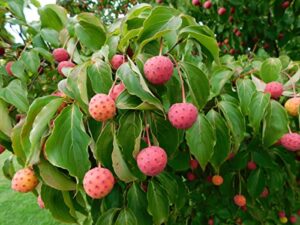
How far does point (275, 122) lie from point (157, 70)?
511 mm

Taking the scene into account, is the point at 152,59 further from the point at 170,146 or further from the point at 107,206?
the point at 107,206

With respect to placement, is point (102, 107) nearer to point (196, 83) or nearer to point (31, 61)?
point (196, 83)

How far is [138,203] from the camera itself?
1.19 m

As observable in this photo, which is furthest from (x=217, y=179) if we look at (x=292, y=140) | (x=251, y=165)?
(x=292, y=140)

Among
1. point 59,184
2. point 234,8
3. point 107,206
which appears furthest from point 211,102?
point 234,8

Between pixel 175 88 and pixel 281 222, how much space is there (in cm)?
166

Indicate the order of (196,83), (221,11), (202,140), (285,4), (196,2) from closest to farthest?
(196,83) < (202,140) < (285,4) < (221,11) < (196,2)

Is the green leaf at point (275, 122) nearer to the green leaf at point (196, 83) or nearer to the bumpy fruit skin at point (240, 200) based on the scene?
the green leaf at point (196, 83)

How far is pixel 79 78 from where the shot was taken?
922 mm

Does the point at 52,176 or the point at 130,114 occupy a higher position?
the point at 130,114

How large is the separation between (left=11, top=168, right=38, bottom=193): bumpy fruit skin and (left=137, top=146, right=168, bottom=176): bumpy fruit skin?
356 millimetres

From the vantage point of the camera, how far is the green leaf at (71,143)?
906mm

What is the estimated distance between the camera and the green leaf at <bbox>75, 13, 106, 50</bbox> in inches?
47.1

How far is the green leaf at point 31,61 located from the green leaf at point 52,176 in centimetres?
43
